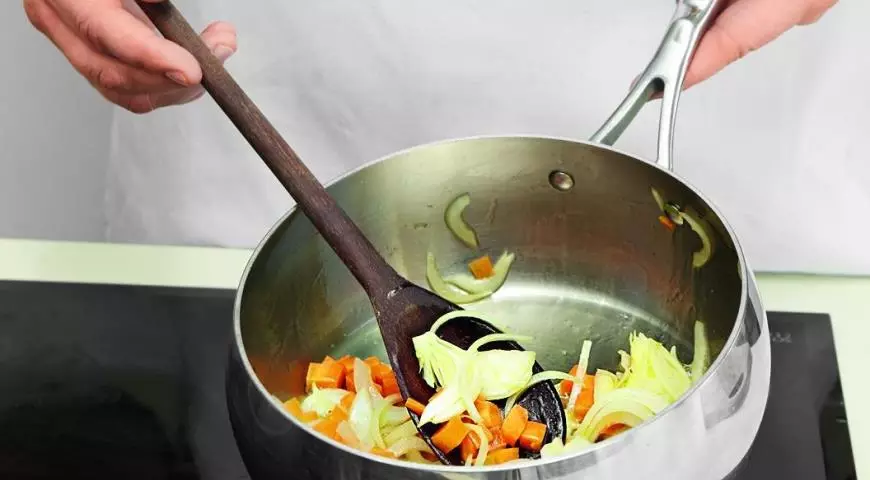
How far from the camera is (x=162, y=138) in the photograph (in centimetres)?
101

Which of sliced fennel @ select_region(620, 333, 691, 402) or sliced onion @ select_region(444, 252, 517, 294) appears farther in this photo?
sliced onion @ select_region(444, 252, 517, 294)

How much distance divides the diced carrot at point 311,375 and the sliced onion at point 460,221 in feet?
0.54

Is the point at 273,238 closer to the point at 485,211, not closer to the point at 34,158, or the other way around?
the point at 485,211

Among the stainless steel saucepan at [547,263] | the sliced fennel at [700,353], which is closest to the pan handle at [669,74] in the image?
the stainless steel saucepan at [547,263]

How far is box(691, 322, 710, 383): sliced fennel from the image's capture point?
70 cm

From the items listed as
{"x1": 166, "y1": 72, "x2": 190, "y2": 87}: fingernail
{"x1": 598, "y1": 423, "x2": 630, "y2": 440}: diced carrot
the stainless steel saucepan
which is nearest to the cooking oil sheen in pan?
the stainless steel saucepan

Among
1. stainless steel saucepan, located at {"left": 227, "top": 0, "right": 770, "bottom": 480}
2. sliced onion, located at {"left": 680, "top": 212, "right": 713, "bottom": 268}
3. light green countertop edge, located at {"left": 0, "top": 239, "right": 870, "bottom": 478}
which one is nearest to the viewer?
stainless steel saucepan, located at {"left": 227, "top": 0, "right": 770, "bottom": 480}

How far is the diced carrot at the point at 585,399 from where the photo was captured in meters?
0.68

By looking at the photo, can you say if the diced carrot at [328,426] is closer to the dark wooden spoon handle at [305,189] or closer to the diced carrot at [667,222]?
the dark wooden spoon handle at [305,189]

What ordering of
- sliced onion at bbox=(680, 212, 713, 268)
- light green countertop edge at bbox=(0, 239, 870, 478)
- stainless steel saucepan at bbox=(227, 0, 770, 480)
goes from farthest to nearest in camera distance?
light green countertop edge at bbox=(0, 239, 870, 478) < sliced onion at bbox=(680, 212, 713, 268) < stainless steel saucepan at bbox=(227, 0, 770, 480)

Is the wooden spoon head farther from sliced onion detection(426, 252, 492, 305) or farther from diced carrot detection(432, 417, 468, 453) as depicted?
sliced onion detection(426, 252, 492, 305)

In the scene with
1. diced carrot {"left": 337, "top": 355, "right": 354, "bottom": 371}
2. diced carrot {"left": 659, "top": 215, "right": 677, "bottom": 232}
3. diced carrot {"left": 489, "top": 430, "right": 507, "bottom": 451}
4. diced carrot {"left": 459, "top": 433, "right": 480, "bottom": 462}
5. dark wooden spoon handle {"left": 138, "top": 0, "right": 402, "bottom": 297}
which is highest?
dark wooden spoon handle {"left": 138, "top": 0, "right": 402, "bottom": 297}

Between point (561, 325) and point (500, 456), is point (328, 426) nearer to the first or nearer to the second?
point (500, 456)

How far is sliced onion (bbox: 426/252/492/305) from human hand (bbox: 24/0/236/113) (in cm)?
25
